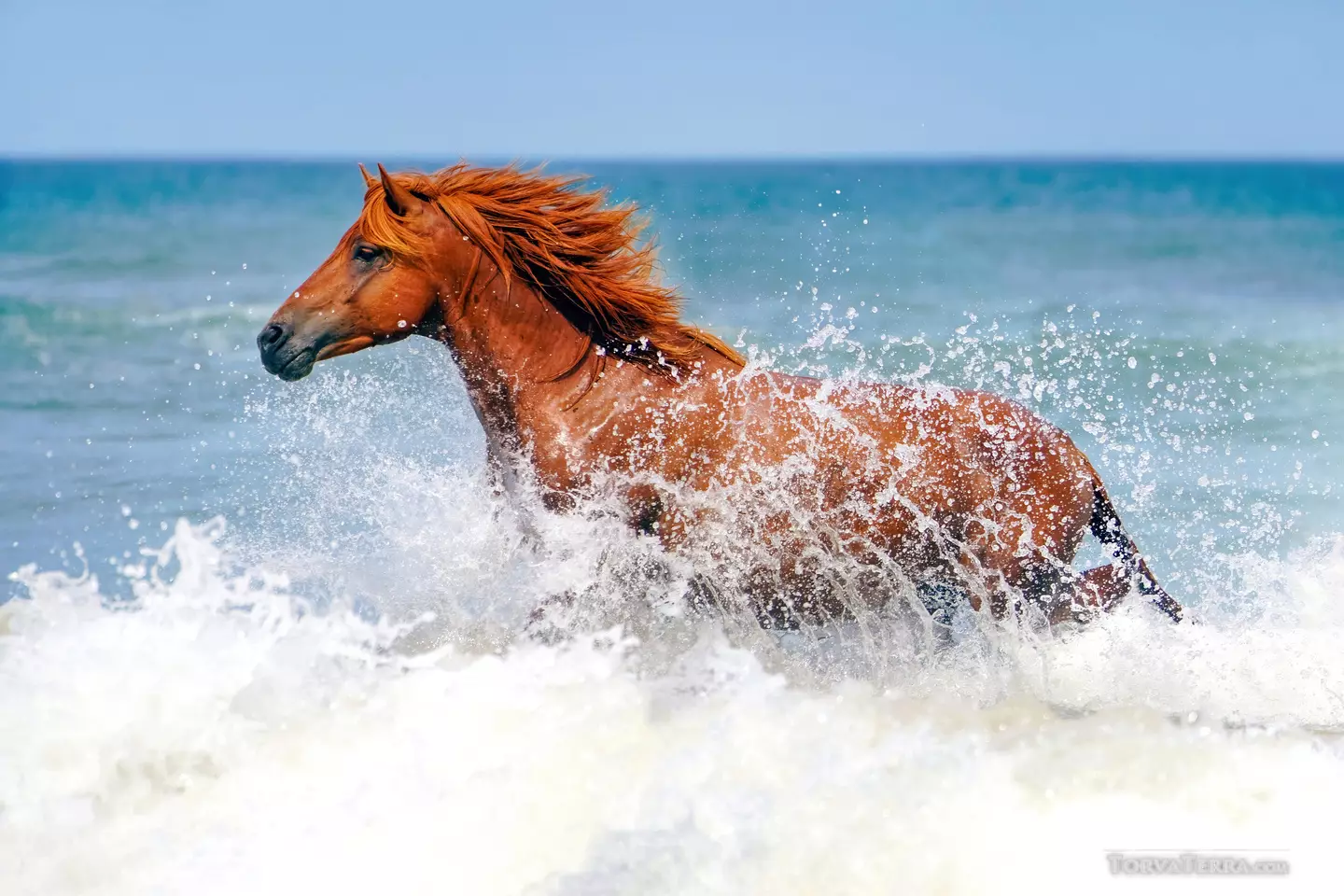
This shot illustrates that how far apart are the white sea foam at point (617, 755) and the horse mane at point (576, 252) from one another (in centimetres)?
74

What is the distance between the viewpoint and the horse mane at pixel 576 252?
3795 mm

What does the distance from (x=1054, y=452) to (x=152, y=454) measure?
19.3ft

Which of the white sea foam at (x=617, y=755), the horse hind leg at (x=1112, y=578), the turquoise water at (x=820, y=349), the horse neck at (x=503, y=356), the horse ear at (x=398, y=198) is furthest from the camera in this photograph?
the turquoise water at (x=820, y=349)

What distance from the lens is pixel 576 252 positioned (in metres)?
3.89

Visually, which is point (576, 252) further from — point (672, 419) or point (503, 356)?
point (672, 419)

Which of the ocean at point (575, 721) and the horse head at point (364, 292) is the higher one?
the horse head at point (364, 292)

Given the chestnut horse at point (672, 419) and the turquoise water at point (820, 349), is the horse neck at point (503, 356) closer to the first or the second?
the chestnut horse at point (672, 419)

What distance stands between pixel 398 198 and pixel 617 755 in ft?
5.53

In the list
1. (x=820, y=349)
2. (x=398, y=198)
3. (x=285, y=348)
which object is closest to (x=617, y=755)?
(x=285, y=348)

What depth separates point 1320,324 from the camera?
14703 mm

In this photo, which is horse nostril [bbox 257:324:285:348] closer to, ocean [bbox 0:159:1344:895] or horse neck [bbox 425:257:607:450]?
horse neck [bbox 425:257:607:450]

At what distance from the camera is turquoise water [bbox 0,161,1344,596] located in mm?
6723

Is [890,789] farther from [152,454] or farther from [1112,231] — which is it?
[1112,231]

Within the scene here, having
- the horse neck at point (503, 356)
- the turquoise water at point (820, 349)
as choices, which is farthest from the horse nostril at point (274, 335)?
the turquoise water at point (820, 349)
